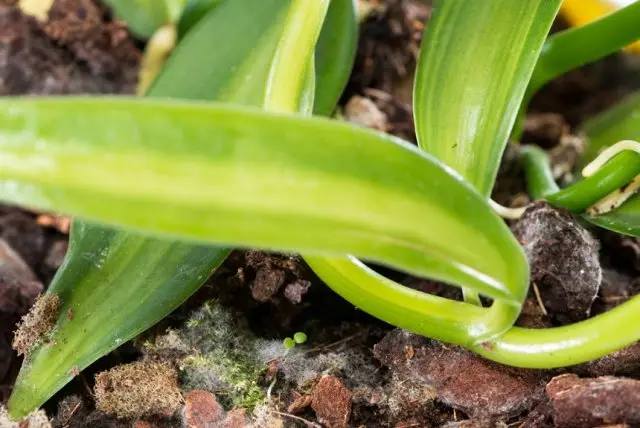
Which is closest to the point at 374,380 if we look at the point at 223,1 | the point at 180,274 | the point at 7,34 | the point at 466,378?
the point at 466,378

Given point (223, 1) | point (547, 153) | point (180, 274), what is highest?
point (223, 1)

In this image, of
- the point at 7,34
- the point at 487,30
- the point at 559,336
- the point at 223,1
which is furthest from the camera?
the point at 7,34

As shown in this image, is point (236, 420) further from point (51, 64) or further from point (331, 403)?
point (51, 64)

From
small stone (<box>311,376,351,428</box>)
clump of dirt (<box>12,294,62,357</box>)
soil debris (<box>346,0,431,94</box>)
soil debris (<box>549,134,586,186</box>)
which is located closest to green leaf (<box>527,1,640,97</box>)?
soil debris (<box>549,134,586,186</box>)

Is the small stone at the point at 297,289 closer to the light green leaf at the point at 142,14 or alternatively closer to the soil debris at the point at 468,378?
the soil debris at the point at 468,378

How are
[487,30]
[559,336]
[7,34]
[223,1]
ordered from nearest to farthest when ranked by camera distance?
[559,336] → [487,30] → [223,1] → [7,34]

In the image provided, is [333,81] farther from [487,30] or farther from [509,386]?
[509,386]

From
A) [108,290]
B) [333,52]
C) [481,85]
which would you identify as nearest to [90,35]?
[333,52]
